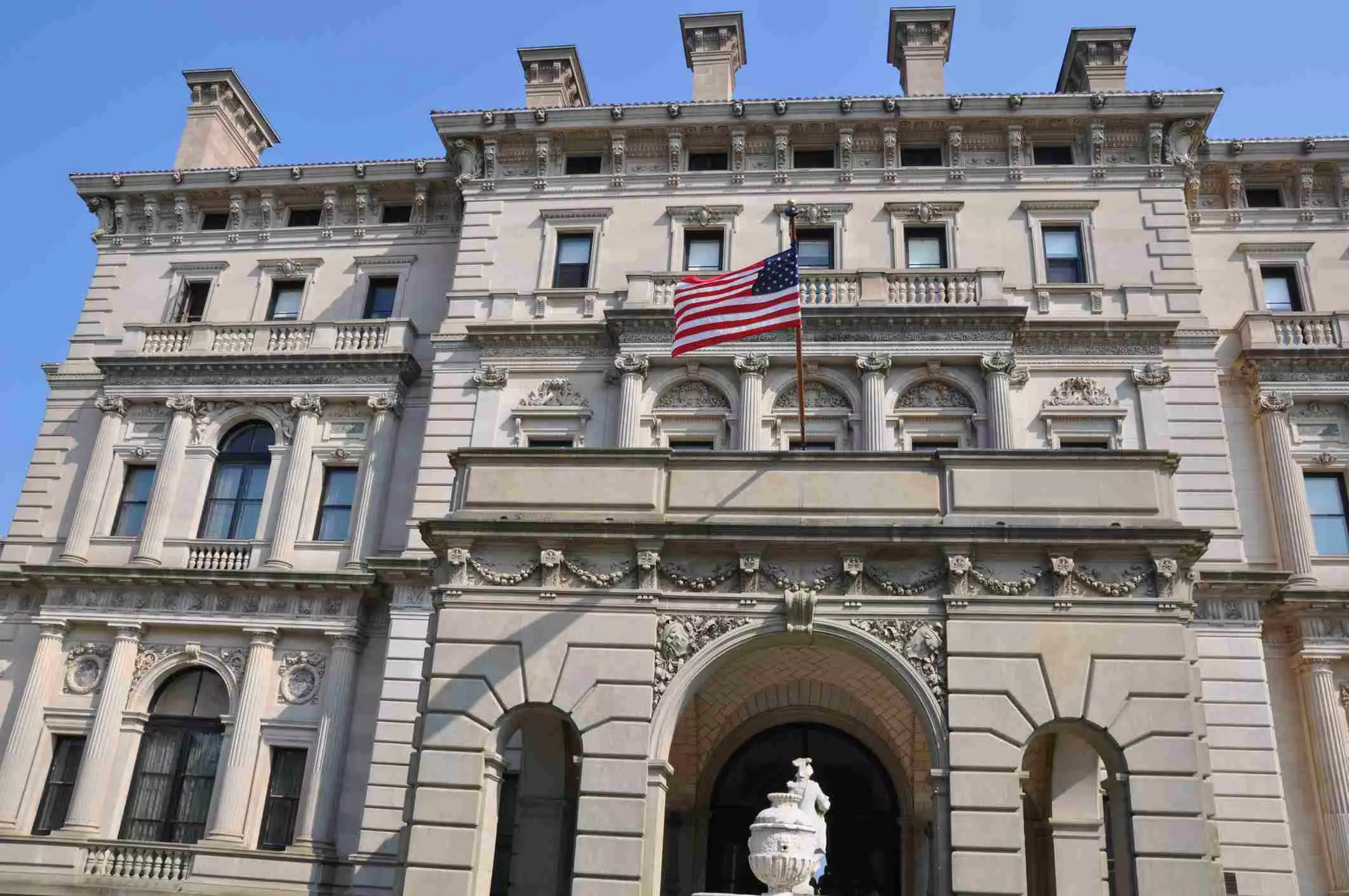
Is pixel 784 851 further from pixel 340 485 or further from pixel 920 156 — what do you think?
pixel 920 156

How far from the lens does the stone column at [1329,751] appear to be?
21.1 meters

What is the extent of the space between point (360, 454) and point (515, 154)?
865cm

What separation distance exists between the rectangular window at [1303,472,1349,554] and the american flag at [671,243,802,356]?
43.1ft

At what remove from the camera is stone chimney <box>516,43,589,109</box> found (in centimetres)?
3036

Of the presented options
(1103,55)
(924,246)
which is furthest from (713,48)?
(1103,55)

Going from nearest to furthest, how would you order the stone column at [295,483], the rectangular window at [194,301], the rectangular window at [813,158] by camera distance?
the stone column at [295,483] → the rectangular window at [813,158] → the rectangular window at [194,301]

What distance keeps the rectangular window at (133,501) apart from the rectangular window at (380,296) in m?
6.67

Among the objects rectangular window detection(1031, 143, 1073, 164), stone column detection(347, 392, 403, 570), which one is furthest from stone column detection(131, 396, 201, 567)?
rectangular window detection(1031, 143, 1073, 164)

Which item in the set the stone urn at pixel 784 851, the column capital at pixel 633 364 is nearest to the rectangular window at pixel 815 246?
the column capital at pixel 633 364

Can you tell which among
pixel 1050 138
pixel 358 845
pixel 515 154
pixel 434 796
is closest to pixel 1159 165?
pixel 1050 138

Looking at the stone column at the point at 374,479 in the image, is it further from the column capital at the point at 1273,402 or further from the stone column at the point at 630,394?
the column capital at the point at 1273,402

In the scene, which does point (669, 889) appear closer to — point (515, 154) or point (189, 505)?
point (189, 505)

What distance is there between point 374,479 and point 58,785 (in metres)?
9.48

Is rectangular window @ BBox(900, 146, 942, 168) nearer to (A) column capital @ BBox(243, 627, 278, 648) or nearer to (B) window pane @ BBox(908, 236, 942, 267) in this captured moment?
(B) window pane @ BBox(908, 236, 942, 267)
